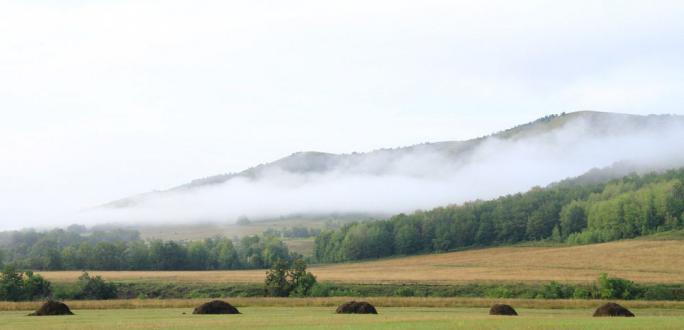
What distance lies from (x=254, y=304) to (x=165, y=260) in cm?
9518

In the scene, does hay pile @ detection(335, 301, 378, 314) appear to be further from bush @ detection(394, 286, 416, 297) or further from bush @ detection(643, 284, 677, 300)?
bush @ detection(643, 284, 677, 300)

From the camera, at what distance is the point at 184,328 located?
41375mm

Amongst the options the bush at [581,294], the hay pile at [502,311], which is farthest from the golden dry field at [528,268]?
the hay pile at [502,311]

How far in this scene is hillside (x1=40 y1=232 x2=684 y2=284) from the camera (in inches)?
4053

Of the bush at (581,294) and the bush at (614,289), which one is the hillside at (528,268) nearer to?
the bush at (581,294)

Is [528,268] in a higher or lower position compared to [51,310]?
lower

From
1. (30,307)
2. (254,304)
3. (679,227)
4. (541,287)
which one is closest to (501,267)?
(541,287)

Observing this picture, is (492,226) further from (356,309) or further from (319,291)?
(356,309)

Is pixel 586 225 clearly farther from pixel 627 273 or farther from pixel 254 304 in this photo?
pixel 254 304

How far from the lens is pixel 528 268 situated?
12062cm

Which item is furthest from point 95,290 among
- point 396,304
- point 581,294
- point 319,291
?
point 581,294

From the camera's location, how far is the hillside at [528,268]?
10294 centimetres

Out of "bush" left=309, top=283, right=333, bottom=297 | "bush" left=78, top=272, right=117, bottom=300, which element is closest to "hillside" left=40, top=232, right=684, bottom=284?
"bush" left=309, top=283, right=333, bottom=297

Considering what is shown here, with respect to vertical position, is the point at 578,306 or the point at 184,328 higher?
the point at 184,328
